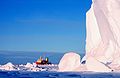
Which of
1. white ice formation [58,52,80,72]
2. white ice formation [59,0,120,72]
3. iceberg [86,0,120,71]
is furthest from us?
iceberg [86,0,120,71]

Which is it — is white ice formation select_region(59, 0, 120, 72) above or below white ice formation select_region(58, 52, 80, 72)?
above

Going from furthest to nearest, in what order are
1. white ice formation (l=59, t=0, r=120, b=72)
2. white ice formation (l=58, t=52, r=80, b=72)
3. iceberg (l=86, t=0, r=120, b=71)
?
iceberg (l=86, t=0, r=120, b=71) < white ice formation (l=59, t=0, r=120, b=72) < white ice formation (l=58, t=52, r=80, b=72)

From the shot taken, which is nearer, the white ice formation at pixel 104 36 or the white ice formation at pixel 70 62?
the white ice formation at pixel 70 62

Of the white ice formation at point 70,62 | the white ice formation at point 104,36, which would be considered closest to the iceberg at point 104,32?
the white ice formation at point 104,36

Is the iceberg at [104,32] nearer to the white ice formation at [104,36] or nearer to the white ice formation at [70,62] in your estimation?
the white ice formation at [104,36]

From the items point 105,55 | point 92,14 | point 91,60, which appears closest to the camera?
point 91,60

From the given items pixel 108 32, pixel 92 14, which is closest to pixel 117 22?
pixel 108 32

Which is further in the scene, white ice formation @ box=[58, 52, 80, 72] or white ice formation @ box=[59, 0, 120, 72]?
white ice formation @ box=[59, 0, 120, 72]

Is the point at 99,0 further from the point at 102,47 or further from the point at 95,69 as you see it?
the point at 95,69

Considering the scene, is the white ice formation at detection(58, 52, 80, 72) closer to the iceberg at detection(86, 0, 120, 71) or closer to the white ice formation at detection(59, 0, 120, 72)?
the white ice formation at detection(59, 0, 120, 72)

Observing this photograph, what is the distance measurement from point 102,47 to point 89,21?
4.56 meters

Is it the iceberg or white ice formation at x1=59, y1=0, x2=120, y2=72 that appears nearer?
white ice formation at x1=59, y1=0, x2=120, y2=72

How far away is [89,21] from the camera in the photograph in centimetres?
4238

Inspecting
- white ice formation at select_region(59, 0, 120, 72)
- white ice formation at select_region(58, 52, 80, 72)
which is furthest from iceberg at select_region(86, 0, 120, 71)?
white ice formation at select_region(58, 52, 80, 72)
